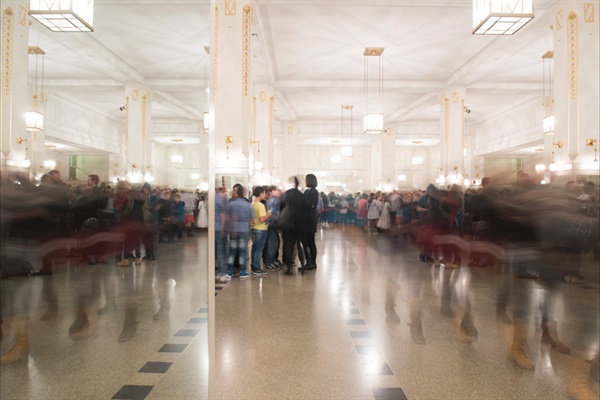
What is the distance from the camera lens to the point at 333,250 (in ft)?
30.6

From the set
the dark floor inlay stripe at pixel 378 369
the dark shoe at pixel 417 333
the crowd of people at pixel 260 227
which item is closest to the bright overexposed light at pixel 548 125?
the crowd of people at pixel 260 227

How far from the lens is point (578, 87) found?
263 inches

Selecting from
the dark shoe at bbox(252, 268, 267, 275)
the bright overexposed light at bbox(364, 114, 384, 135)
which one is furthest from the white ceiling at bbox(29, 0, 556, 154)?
the dark shoe at bbox(252, 268, 267, 275)

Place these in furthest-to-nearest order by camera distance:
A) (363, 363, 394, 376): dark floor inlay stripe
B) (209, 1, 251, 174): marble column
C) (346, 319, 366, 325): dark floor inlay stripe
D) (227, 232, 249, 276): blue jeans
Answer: (209, 1, 251, 174): marble column → (227, 232, 249, 276): blue jeans → (346, 319, 366, 325): dark floor inlay stripe → (363, 363, 394, 376): dark floor inlay stripe

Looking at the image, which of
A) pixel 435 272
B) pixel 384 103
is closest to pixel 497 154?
pixel 384 103

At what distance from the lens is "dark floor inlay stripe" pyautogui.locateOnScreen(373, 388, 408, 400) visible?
2.27 metres

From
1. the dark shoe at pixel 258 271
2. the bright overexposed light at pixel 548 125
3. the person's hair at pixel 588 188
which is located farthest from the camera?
the bright overexposed light at pixel 548 125

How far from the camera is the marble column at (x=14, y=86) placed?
2.84 ft

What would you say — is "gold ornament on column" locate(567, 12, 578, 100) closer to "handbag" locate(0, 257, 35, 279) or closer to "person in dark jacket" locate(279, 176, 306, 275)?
"person in dark jacket" locate(279, 176, 306, 275)

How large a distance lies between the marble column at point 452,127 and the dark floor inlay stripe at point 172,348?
11.3 m

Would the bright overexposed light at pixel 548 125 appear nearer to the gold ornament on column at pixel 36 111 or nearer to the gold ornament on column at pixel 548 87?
the gold ornament on column at pixel 548 87

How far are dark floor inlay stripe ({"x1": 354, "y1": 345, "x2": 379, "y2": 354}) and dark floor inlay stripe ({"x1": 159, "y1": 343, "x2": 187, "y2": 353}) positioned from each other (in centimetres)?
123

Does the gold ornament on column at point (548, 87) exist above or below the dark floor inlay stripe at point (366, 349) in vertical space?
above

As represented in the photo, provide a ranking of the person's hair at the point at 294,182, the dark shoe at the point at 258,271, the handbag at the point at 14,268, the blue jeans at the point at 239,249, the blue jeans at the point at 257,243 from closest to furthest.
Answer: the handbag at the point at 14,268 < the blue jeans at the point at 239,249 < the dark shoe at the point at 258,271 < the blue jeans at the point at 257,243 < the person's hair at the point at 294,182
